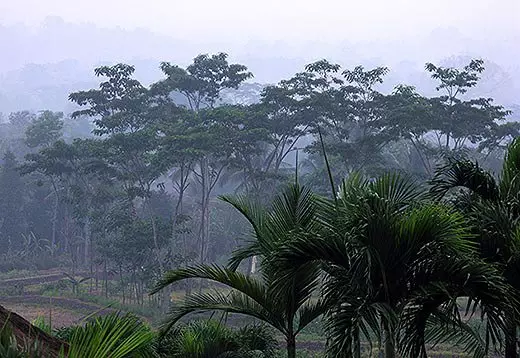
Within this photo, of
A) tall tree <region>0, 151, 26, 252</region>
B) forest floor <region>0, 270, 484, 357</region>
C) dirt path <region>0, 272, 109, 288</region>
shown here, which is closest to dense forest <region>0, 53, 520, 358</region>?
tall tree <region>0, 151, 26, 252</region>

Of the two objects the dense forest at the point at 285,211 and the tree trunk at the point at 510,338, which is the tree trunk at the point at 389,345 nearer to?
the dense forest at the point at 285,211

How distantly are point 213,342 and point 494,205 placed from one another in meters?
2.37

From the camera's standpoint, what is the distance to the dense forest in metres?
3.96

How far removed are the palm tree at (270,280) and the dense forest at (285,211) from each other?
0.05 ft

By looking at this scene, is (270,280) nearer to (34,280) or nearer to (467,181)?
(467,181)

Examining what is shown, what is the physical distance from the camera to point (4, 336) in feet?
7.29

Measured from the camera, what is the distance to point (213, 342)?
17.5 feet

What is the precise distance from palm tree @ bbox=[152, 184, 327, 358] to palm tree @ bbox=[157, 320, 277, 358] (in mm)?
459

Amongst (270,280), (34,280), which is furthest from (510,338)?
(34,280)

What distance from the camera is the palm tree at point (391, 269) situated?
12.5ft

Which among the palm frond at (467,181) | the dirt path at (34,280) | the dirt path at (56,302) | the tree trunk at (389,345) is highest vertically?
the palm frond at (467,181)

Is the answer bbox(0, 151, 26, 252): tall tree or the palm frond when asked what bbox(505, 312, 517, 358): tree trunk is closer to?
the palm frond

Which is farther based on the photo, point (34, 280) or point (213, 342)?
point (34, 280)

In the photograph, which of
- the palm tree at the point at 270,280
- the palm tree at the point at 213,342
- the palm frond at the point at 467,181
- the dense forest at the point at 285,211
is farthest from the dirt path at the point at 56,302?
the palm frond at the point at 467,181
